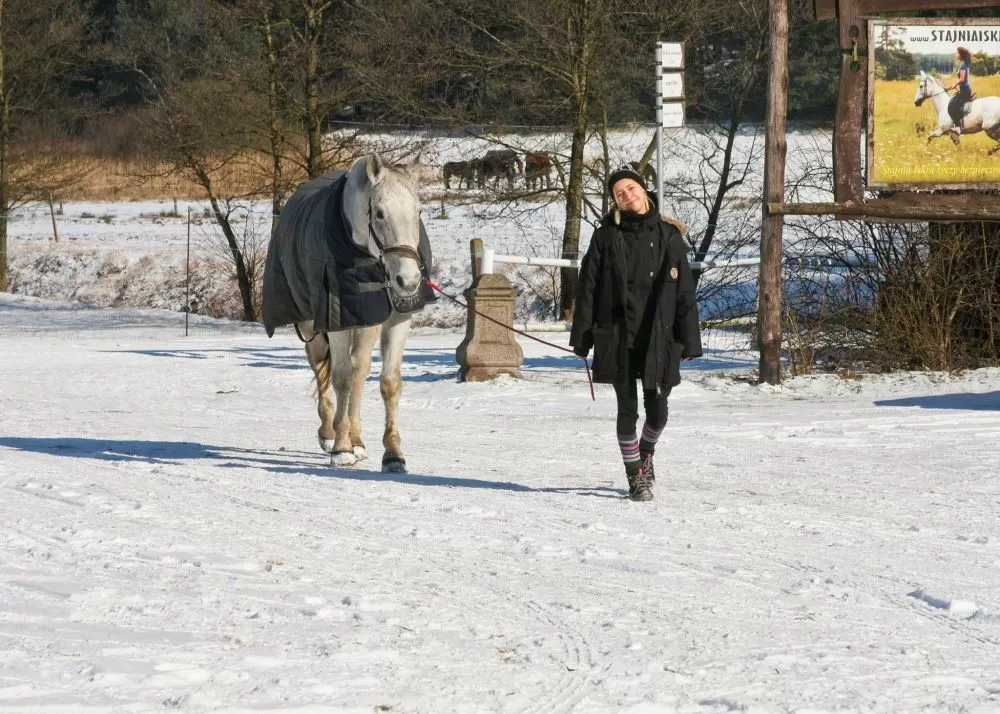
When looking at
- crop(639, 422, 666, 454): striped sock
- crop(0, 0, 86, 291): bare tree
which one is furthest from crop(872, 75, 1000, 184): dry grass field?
crop(0, 0, 86, 291): bare tree

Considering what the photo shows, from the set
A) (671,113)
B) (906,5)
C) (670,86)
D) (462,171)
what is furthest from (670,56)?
(462,171)

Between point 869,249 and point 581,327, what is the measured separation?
311 inches

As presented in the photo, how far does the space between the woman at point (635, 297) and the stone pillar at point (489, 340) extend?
260 inches

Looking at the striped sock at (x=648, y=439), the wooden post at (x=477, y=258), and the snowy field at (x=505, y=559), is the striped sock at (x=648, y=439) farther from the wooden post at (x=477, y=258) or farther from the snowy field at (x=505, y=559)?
the wooden post at (x=477, y=258)

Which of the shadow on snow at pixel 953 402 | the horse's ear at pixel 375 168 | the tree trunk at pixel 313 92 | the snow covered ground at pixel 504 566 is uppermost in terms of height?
the tree trunk at pixel 313 92

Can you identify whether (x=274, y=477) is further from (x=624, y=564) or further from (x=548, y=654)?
(x=548, y=654)

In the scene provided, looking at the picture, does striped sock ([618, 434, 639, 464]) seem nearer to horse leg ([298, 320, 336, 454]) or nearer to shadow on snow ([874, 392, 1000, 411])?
horse leg ([298, 320, 336, 454])

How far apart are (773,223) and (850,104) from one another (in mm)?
1336

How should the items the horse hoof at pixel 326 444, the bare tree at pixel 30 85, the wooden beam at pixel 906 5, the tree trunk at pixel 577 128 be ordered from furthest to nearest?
the bare tree at pixel 30 85, the tree trunk at pixel 577 128, the wooden beam at pixel 906 5, the horse hoof at pixel 326 444

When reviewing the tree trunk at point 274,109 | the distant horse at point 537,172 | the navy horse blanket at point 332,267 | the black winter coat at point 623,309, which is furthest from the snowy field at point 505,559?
the tree trunk at point 274,109

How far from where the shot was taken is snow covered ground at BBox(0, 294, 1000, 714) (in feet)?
13.5

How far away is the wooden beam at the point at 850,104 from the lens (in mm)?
12930

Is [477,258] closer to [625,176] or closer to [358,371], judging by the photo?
[358,371]

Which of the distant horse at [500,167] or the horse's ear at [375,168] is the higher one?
the distant horse at [500,167]
